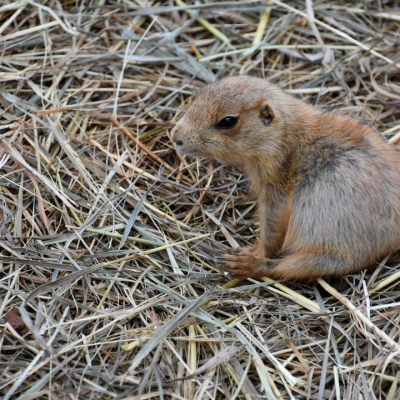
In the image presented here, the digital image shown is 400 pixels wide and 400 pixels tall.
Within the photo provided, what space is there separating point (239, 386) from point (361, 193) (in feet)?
6.27

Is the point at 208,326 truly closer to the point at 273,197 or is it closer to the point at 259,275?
the point at 259,275

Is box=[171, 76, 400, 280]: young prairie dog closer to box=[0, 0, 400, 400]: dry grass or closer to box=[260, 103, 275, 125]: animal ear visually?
box=[260, 103, 275, 125]: animal ear

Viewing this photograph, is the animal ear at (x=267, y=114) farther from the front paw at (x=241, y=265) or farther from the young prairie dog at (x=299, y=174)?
the front paw at (x=241, y=265)

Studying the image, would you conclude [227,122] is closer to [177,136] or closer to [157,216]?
[177,136]

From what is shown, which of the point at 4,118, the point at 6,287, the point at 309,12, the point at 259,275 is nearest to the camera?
the point at 6,287

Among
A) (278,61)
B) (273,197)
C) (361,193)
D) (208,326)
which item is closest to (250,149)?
(273,197)

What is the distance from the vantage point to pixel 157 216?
6246mm

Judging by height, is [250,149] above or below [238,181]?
above

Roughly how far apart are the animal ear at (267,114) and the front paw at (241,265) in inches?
47.3

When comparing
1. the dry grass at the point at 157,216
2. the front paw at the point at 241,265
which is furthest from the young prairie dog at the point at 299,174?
the dry grass at the point at 157,216

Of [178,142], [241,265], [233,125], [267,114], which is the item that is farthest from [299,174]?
[178,142]

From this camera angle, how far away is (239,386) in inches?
186

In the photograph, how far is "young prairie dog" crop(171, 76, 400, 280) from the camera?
5520 millimetres

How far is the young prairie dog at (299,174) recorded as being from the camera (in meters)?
5.52
